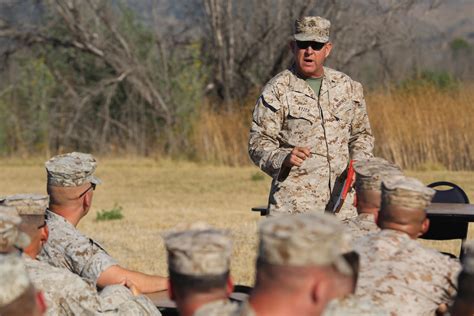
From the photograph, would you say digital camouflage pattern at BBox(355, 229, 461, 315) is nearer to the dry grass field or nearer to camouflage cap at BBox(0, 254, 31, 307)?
camouflage cap at BBox(0, 254, 31, 307)

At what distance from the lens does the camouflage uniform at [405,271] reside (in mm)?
4531

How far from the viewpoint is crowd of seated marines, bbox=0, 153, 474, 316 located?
11.1 feet

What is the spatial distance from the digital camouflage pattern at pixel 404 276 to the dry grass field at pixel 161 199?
16.8 ft

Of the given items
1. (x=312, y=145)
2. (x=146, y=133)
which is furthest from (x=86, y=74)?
(x=312, y=145)

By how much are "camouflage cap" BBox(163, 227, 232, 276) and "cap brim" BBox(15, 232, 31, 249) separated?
1.21 meters

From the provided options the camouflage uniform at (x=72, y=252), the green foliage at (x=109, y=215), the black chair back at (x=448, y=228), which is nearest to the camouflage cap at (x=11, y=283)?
the camouflage uniform at (x=72, y=252)

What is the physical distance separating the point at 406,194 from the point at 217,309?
130 cm

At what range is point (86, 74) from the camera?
26.8 meters

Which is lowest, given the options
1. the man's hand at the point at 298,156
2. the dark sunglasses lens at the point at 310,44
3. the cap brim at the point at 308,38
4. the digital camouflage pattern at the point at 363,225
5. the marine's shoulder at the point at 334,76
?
the digital camouflage pattern at the point at 363,225

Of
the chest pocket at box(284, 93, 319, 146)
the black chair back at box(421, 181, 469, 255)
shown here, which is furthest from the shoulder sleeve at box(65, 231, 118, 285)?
the black chair back at box(421, 181, 469, 255)

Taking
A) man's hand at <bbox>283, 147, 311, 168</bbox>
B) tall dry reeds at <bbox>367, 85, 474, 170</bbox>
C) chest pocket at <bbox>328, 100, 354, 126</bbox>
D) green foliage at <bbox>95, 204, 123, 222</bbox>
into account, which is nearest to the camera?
man's hand at <bbox>283, 147, 311, 168</bbox>

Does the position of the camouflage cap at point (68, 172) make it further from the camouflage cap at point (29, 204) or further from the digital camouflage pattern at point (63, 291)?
the digital camouflage pattern at point (63, 291)

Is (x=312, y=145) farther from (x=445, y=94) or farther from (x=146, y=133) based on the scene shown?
(x=146, y=133)

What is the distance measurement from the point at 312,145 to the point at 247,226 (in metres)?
6.29
